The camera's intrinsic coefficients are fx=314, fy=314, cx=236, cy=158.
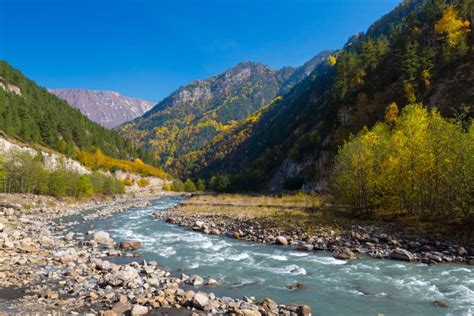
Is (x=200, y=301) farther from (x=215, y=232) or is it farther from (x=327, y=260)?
(x=215, y=232)

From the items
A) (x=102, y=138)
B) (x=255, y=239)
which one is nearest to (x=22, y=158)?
(x=255, y=239)

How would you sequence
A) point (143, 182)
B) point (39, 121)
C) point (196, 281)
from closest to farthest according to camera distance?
point (196, 281) → point (39, 121) → point (143, 182)

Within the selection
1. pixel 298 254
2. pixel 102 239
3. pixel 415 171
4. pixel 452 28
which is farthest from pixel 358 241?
pixel 452 28

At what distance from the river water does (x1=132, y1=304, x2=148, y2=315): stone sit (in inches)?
170

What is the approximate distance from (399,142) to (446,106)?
39907 millimetres

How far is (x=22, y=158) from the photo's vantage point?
73938 millimetres

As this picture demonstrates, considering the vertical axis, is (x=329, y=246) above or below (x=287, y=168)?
below

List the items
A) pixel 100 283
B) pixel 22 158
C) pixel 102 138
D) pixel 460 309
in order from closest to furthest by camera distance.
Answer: pixel 460 309 → pixel 100 283 → pixel 22 158 → pixel 102 138

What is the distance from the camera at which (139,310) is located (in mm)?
12750

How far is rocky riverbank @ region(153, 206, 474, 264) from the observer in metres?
21.6

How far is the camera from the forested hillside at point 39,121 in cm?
11469

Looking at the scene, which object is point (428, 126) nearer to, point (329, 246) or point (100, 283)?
point (329, 246)

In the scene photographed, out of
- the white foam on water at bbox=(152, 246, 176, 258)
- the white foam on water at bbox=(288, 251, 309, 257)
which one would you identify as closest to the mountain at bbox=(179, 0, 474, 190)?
the white foam on water at bbox=(288, 251, 309, 257)

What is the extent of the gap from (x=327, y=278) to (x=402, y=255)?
6.75 meters
